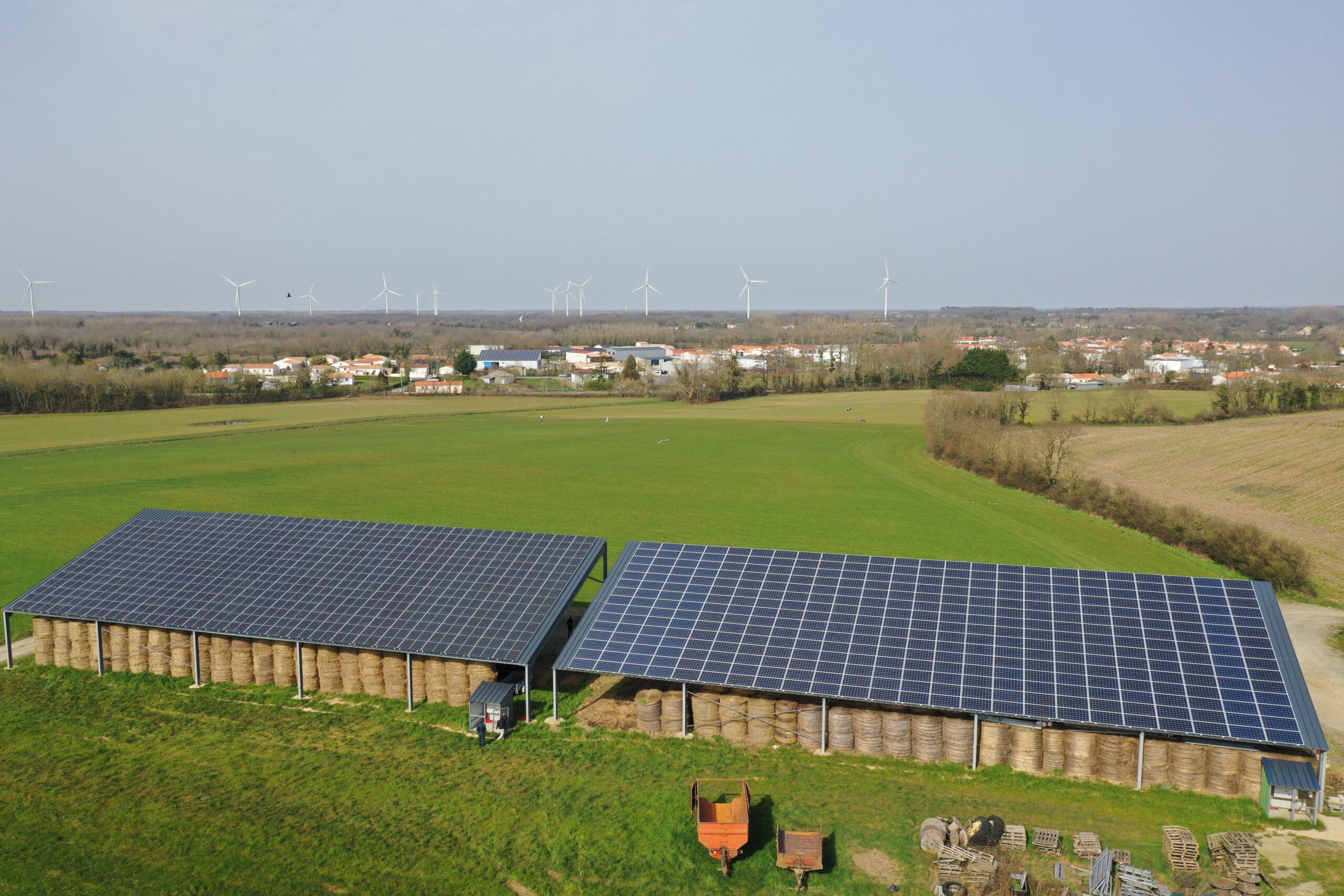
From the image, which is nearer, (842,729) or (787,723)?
(842,729)

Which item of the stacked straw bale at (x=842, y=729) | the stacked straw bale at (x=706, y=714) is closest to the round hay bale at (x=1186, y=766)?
the stacked straw bale at (x=842, y=729)

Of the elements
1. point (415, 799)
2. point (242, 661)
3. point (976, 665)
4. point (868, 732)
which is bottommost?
point (415, 799)

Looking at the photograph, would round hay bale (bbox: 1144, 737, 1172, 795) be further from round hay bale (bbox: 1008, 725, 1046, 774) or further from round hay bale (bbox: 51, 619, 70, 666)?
round hay bale (bbox: 51, 619, 70, 666)

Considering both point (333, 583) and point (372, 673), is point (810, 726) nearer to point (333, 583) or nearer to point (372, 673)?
point (372, 673)

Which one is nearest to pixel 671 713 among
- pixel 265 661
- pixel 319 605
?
pixel 319 605

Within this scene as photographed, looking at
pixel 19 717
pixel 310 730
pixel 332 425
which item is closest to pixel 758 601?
pixel 310 730

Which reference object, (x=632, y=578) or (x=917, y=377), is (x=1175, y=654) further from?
(x=917, y=377)
